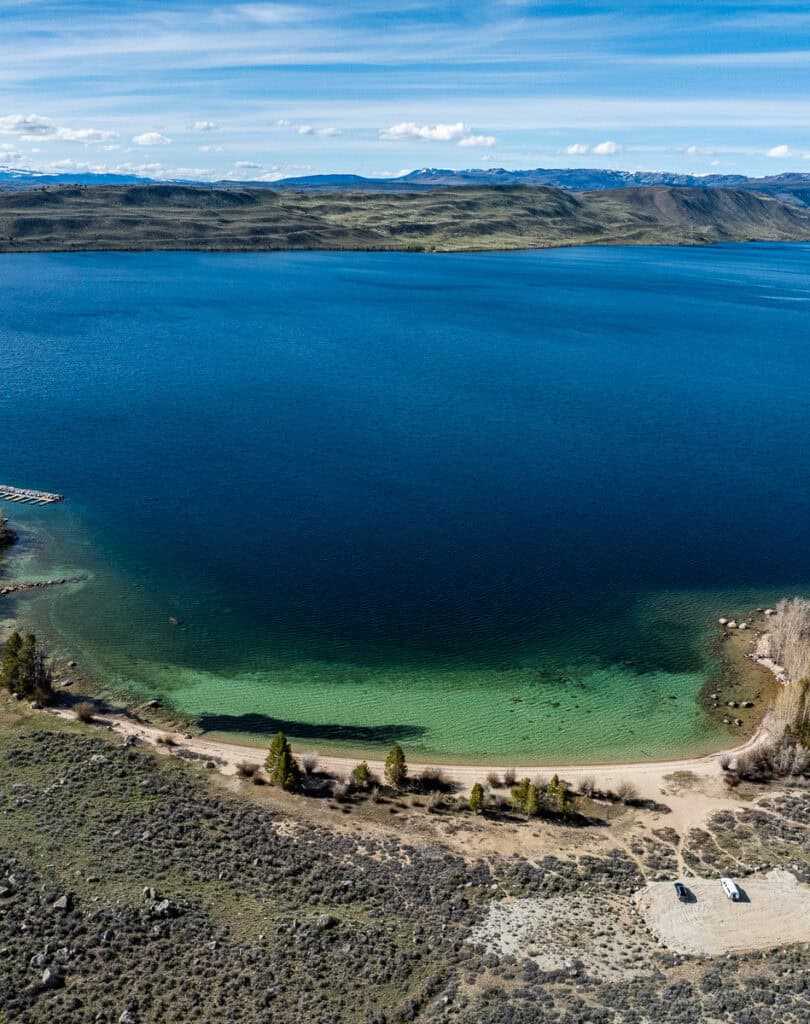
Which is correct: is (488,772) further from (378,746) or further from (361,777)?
(361,777)

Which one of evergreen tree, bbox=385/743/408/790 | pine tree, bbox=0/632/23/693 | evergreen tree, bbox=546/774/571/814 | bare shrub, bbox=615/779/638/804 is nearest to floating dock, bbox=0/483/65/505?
pine tree, bbox=0/632/23/693

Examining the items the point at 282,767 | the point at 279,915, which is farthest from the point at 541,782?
the point at 279,915

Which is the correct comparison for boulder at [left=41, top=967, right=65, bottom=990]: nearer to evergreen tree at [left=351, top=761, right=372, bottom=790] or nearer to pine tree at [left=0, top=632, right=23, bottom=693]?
evergreen tree at [left=351, top=761, right=372, bottom=790]

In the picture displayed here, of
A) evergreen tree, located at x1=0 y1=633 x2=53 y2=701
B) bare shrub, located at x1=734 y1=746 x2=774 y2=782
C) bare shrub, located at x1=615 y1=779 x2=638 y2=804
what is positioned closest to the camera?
bare shrub, located at x1=615 y1=779 x2=638 y2=804

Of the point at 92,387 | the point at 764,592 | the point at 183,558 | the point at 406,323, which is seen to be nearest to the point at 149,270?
the point at 406,323

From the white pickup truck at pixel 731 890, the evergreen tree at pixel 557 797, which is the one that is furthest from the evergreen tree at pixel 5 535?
the white pickup truck at pixel 731 890

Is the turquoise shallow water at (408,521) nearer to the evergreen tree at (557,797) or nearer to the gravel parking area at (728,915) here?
the evergreen tree at (557,797)

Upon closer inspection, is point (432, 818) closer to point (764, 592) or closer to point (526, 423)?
point (764, 592)
